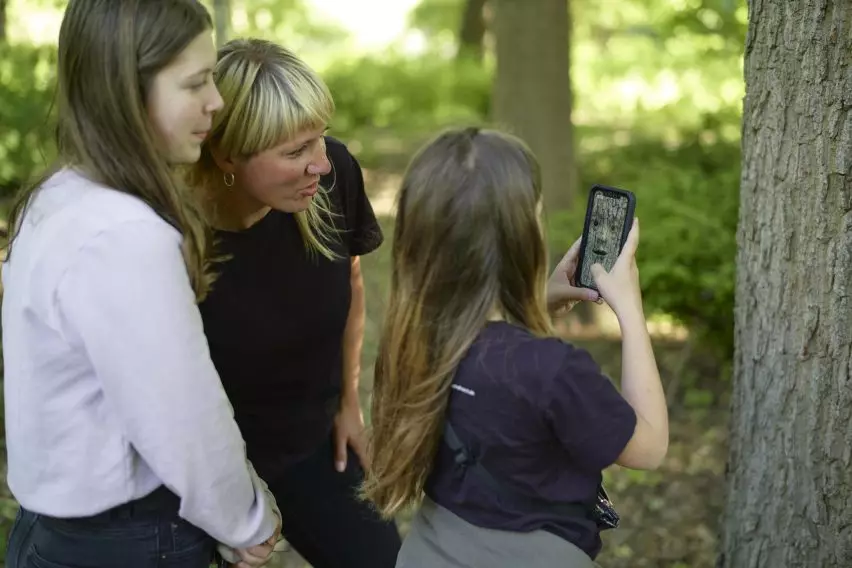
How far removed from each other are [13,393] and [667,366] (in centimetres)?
453

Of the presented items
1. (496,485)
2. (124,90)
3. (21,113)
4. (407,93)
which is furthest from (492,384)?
(407,93)

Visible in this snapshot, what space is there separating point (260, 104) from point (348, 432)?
42.8 inches

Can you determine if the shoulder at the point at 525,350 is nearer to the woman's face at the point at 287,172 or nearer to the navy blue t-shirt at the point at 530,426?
the navy blue t-shirt at the point at 530,426

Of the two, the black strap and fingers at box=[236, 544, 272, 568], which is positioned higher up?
the black strap

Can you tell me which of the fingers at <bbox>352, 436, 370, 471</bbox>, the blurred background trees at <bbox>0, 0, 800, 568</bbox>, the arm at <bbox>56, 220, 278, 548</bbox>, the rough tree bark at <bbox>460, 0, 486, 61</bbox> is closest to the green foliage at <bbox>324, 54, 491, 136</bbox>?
the blurred background trees at <bbox>0, 0, 800, 568</bbox>

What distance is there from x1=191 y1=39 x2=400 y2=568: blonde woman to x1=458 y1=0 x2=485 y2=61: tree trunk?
12.9 m

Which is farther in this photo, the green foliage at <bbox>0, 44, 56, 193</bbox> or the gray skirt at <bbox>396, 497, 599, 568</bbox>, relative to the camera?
the green foliage at <bbox>0, 44, 56, 193</bbox>

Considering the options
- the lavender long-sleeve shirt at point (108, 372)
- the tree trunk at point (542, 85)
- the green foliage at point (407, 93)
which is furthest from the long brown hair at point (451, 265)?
the green foliage at point (407, 93)

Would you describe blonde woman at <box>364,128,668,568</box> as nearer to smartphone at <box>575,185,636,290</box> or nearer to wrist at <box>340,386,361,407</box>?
smartphone at <box>575,185,636,290</box>

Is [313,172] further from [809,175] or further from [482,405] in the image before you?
[809,175]

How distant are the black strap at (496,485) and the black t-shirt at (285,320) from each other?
0.77m

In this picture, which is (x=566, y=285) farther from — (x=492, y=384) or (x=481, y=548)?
(x=481, y=548)

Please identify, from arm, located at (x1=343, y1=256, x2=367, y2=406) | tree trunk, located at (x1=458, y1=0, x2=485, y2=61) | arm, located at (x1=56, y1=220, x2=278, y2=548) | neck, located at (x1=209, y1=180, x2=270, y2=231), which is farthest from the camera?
tree trunk, located at (x1=458, y1=0, x2=485, y2=61)

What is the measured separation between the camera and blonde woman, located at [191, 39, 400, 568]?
95.2 inches
